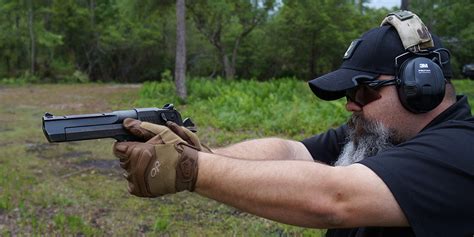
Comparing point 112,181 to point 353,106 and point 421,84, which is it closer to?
point 353,106

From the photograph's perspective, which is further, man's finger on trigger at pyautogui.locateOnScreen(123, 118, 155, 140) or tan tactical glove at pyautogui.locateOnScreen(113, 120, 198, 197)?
man's finger on trigger at pyautogui.locateOnScreen(123, 118, 155, 140)

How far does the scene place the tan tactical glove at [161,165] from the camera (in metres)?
1.71

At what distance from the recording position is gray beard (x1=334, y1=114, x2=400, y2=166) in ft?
6.52

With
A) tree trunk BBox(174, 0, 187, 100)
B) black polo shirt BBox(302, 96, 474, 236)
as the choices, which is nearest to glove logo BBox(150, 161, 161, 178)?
black polo shirt BBox(302, 96, 474, 236)

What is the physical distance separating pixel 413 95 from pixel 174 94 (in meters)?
16.3

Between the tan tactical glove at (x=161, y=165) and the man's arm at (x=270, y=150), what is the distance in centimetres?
78

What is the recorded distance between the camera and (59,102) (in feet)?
62.1

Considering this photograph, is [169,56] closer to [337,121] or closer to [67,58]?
[67,58]

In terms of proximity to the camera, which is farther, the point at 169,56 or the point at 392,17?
the point at 169,56

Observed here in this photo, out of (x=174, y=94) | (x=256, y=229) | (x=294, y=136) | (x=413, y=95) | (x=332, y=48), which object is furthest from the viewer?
(x=332, y=48)

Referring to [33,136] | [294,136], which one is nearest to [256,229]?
[294,136]

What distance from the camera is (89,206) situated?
18.4 ft

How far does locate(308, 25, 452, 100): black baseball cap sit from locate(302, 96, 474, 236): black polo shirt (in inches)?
14.7

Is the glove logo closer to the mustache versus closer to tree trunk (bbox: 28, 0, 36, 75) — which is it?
the mustache
